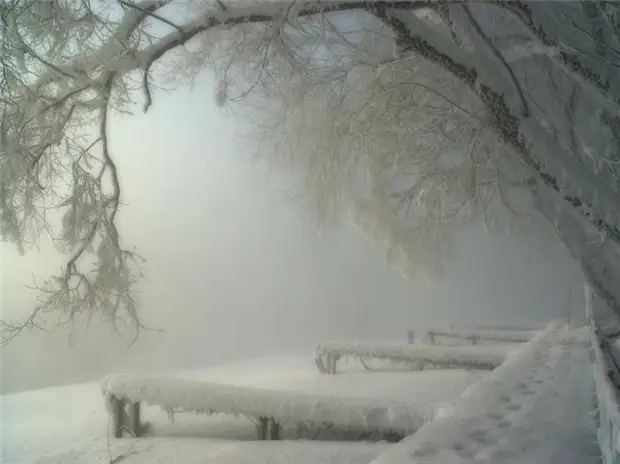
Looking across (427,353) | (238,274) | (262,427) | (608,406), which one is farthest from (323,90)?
(608,406)

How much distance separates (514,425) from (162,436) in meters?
2.80

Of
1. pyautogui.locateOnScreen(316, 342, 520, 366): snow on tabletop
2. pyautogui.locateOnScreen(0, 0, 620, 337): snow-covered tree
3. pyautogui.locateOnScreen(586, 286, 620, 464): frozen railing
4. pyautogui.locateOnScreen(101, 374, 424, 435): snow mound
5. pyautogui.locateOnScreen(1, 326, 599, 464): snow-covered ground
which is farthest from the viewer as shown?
pyautogui.locateOnScreen(316, 342, 520, 366): snow on tabletop

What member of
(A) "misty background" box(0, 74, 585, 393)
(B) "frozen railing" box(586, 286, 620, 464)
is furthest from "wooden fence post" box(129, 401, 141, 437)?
(B) "frozen railing" box(586, 286, 620, 464)

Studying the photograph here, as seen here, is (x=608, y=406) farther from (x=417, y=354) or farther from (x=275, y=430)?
(x=417, y=354)

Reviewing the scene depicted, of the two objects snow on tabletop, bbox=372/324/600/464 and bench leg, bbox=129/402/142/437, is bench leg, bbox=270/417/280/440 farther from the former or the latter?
snow on tabletop, bbox=372/324/600/464

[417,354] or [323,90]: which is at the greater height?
[323,90]

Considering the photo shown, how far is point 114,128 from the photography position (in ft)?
13.2

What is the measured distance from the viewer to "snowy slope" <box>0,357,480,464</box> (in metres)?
3.36

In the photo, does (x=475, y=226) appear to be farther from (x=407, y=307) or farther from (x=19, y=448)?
(x=19, y=448)

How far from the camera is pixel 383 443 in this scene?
3.34 meters

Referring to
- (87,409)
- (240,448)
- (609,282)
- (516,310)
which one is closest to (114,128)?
(87,409)

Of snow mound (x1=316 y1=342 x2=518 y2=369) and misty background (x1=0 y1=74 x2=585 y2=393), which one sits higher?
misty background (x1=0 y1=74 x2=585 y2=393)

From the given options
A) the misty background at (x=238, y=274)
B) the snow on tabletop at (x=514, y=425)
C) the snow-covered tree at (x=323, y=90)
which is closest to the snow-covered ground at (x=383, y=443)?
the snow on tabletop at (x=514, y=425)

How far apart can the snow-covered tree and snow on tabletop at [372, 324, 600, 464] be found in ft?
2.24
